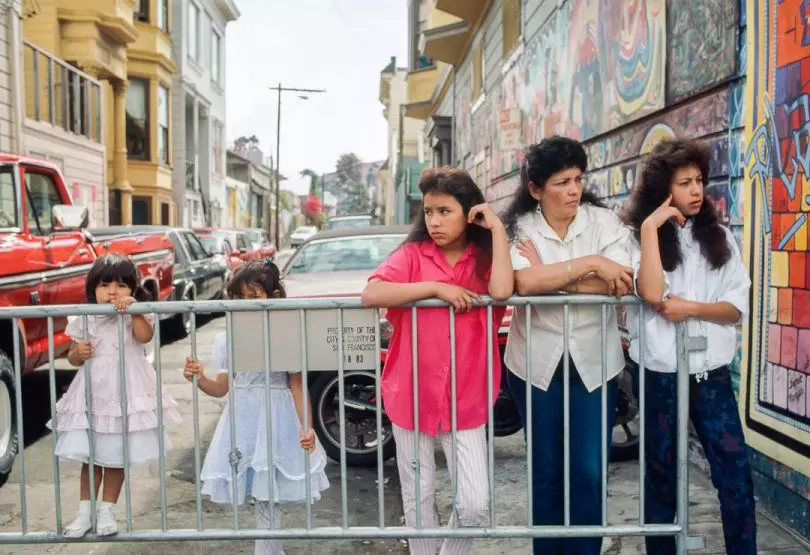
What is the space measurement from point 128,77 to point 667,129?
2499 centimetres

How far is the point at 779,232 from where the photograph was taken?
13.9ft

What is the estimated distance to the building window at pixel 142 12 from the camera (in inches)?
1077

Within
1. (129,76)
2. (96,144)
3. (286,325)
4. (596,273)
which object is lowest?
(286,325)

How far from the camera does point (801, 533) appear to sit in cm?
403

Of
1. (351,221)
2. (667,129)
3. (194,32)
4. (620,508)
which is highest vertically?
(194,32)

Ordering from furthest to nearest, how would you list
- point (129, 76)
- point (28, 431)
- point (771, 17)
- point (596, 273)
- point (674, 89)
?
1. point (129, 76)
2. point (28, 431)
3. point (674, 89)
4. point (771, 17)
5. point (596, 273)

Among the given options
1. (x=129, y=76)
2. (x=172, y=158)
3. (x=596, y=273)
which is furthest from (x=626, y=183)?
(x=172, y=158)

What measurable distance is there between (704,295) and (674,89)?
9.42 feet

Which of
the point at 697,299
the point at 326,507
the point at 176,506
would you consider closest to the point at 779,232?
the point at 697,299

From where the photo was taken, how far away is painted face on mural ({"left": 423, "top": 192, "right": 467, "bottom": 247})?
126 inches

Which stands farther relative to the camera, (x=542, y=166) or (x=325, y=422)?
(x=325, y=422)

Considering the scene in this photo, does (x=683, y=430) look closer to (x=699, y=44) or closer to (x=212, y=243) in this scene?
(x=699, y=44)

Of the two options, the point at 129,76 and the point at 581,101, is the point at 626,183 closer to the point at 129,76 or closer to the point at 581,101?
the point at 581,101

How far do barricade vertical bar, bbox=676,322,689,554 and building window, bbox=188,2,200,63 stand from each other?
33316mm
